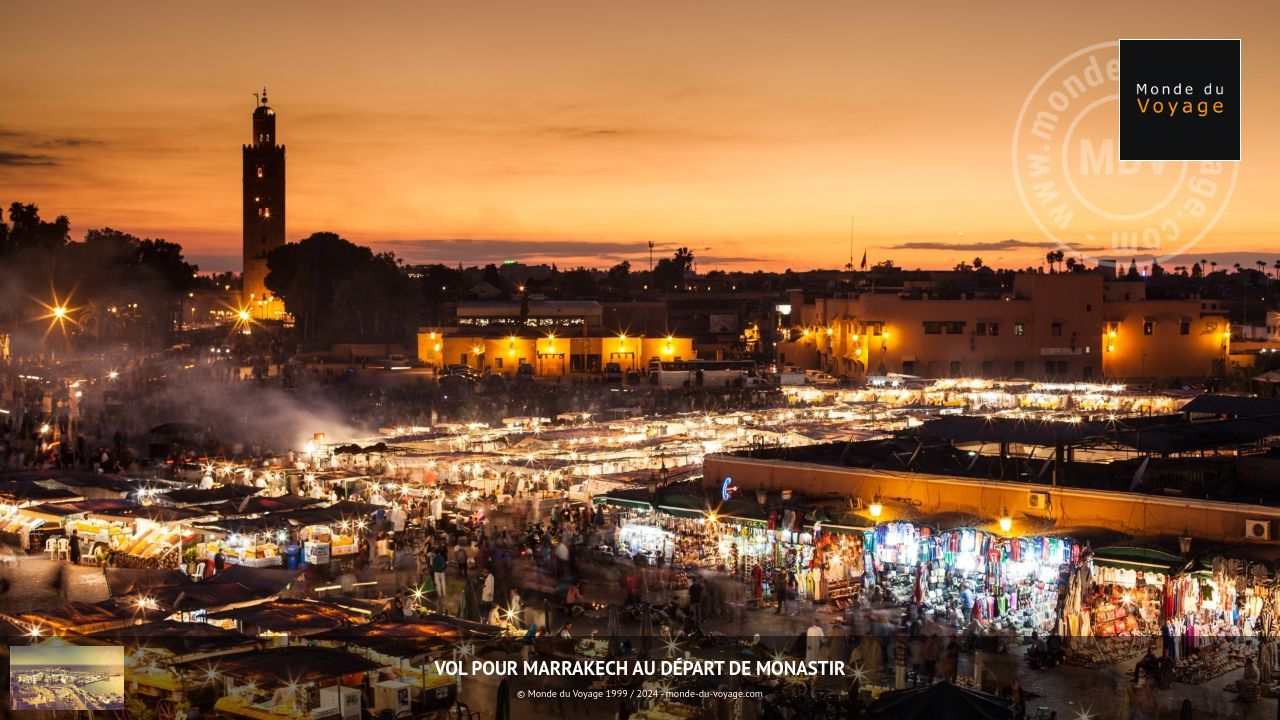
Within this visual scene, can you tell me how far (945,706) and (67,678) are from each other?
7853 mm

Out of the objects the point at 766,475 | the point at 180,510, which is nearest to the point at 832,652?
the point at 766,475

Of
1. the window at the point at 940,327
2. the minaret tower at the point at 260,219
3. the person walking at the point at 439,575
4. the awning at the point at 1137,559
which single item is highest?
the minaret tower at the point at 260,219

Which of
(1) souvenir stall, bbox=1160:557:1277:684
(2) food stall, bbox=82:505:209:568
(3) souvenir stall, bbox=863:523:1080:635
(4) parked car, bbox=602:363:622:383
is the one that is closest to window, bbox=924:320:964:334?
(4) parked car, bbox=602:363:622:383

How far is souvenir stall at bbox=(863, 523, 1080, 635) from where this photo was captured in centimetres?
1442

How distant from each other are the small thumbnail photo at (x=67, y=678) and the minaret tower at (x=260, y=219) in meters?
98.4

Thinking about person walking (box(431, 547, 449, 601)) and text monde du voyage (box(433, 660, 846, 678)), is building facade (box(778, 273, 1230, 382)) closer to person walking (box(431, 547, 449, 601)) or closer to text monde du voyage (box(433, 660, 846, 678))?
person walking (box(431, 547, 449, 601))

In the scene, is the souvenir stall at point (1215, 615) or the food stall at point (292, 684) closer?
the food stall at point (292, 684)

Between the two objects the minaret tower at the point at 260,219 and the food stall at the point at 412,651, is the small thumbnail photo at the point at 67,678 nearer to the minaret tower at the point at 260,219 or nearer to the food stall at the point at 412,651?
the food stall at the point at 412,651

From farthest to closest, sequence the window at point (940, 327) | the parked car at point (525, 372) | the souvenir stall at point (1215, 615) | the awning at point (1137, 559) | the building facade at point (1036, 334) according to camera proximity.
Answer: the parked car at point (525, 372) → the window at point (940, 327) → the building facade at point (1036, 334) → the awning at point (1137, 559) → the souvenir stall at point (1215, 615)

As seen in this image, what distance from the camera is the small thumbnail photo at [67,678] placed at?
446 inches

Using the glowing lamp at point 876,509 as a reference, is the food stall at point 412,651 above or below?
below

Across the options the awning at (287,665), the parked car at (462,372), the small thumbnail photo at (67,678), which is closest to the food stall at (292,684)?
the awning at (287,665)

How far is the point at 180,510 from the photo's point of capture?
1958 centimetres

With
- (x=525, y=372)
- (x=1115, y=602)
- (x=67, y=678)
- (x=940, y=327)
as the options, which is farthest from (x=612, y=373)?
(x=67, y=678)
